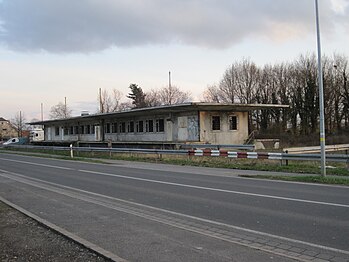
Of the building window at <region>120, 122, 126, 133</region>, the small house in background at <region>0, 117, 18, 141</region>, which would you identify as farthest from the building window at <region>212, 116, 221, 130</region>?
the small house in background at <region>0, 117, 18, 141</region>

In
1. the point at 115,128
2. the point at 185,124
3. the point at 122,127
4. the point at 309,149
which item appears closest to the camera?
the point at 309,149

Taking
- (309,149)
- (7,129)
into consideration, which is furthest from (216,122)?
(7,129)

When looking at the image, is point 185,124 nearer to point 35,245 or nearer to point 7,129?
point 35,245

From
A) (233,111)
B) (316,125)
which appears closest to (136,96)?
(316,125)

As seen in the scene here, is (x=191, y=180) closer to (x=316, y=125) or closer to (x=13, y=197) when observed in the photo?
(x=13, y=197)

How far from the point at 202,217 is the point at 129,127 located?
3877cm

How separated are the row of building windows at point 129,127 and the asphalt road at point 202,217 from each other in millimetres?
26793

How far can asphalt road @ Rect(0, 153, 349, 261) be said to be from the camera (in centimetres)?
591

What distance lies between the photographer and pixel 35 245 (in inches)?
247

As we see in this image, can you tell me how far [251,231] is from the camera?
7102 millimetres

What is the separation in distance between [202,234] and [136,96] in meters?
92.0

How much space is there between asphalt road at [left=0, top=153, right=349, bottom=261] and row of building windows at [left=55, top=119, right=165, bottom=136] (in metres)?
26.8

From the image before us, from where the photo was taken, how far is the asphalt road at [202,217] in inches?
233

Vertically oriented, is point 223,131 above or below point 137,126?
below
